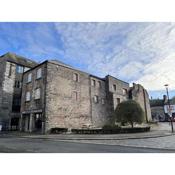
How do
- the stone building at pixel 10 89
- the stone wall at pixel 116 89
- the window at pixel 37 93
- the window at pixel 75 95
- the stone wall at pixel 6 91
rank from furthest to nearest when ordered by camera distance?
the stone wall at pixel 116 89
the stone building at pixel 10 89
the stone wall at pixel 6 91
the window at pixel 75 95
the window at pixel 37 93

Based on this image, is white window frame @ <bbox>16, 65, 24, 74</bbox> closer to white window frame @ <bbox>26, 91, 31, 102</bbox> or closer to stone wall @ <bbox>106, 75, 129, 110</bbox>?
white window frame @ <bbox>26, 91, 31, 102</bbox>

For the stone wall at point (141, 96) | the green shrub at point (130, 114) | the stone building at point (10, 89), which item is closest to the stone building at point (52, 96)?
the stone building at point (10, 89)

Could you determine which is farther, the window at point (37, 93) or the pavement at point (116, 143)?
the window at point (37, 93)

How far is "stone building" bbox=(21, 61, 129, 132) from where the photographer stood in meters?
20.1

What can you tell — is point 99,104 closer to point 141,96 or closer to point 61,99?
point 61,99

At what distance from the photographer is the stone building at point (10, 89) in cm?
2566

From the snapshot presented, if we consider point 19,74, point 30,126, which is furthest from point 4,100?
point 30,126

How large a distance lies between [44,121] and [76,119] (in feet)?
17.0

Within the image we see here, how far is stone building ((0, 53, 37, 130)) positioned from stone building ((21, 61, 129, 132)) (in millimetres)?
3095

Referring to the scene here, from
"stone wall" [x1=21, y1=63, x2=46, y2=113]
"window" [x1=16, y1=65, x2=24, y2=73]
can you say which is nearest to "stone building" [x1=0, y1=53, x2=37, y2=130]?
"window" [x1=16, y1=65, x2=24, y2=73]

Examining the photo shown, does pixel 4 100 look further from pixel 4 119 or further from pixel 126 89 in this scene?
pixel 126 89

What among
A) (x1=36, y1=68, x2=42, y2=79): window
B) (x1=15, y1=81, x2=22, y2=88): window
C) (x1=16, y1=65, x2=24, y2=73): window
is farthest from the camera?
(x1=16, y1=65, x2=24, y2=73): window

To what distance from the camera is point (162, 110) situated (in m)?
57.6

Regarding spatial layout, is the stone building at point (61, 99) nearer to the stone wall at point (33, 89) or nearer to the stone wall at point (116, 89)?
the stone wall at point (33, 89)
